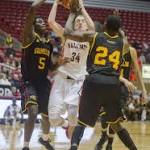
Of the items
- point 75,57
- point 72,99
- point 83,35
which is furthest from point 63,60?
point 83,35

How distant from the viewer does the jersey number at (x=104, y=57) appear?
567 cm

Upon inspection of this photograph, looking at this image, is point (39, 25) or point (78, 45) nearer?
point (39, 25)

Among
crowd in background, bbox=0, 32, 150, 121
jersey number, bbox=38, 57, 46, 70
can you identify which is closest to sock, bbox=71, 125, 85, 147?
jersey number, bbox=38, 57, 46, 70

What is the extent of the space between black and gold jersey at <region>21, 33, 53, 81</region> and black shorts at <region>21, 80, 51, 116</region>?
106 mm

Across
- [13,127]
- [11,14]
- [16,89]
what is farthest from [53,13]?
[11,14]

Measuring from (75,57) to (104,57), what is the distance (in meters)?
1.31

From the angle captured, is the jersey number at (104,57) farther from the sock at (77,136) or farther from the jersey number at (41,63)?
the jersey number at (41,63)

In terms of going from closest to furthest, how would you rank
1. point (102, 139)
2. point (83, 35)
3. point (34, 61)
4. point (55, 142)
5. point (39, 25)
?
1. point (83, 35)
2. point (34, 61)
3. point (39, 25)
4. point (102, 139)
5. point (55, 142)

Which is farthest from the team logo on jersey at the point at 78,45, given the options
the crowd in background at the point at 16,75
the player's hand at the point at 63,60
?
the crowd in background at the point at 16,75

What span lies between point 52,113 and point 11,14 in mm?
15807

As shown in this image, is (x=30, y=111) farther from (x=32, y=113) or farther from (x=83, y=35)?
(x=83, y=35)

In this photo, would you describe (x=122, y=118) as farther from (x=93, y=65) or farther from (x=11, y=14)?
(x=11, y=14)

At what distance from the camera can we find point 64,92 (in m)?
7.07

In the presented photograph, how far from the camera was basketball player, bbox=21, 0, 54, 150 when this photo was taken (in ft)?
21.5
